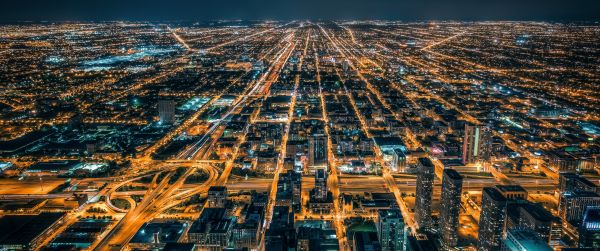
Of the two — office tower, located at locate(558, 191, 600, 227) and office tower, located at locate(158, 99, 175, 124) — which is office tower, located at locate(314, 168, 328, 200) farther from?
office tower, located at locate(158, 99, 175, 124)

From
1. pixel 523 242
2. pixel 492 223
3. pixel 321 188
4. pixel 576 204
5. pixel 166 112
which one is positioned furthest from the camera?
pixel 166 112

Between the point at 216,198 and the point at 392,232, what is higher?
the point at 216,198

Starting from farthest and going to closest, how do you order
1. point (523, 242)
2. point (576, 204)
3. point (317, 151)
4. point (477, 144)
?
point (317, 151) → point (477, 144) → point (576, 204) → point (523, 242)

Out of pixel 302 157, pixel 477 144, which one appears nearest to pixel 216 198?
pixel 302 157

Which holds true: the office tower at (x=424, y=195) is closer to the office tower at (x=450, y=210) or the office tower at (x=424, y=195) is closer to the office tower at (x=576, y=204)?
the office tower at (x=450, y=210)

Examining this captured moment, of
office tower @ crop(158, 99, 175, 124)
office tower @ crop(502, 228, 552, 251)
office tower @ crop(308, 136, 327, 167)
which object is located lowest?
office tower @ crop(502, 228, 552, 251)

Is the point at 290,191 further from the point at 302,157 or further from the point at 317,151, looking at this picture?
the point at 302,157

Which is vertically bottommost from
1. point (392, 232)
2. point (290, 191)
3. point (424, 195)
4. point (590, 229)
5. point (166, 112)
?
point (392, 232)

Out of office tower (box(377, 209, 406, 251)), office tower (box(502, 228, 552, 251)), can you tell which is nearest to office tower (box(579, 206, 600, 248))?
office tower (box(502, 228, 552, 251))
